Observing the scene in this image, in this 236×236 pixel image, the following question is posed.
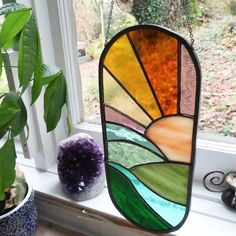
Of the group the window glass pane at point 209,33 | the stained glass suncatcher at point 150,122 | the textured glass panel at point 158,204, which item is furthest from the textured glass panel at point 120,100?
the window glass pane at point 209,33

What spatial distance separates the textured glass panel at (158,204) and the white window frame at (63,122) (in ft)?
0.69

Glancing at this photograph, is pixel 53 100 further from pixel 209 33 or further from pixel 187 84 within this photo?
pixel 209 33

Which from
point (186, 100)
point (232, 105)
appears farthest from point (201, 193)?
point (186, 100)

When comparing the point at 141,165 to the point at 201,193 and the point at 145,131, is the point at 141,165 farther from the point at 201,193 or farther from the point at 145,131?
the point at 201,193

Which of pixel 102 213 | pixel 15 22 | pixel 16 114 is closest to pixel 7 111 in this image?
pixel 16 114

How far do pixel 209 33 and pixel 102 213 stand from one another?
19.5 inches

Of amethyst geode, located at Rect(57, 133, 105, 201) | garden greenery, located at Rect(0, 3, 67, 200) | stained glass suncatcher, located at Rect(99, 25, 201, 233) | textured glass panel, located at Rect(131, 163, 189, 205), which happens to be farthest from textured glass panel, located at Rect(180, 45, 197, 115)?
amethyst geode, located at Rect(57, 133, 105, 201)

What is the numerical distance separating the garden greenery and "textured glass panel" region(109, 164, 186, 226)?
7.0 inches

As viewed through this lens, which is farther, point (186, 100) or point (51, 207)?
point (51, 207)

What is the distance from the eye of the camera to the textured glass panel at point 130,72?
0.47 m

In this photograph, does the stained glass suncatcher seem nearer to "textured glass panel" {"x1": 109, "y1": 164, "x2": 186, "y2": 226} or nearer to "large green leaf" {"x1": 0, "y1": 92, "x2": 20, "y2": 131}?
"textured glass panel" {"x1": 109, "y1": 164, "x2": 186, "y2": 226}

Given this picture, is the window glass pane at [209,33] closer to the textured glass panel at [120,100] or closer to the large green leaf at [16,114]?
the textured glass panel at [120,100]

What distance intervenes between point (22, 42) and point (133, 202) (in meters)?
0.35

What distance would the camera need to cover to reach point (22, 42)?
41 cm
